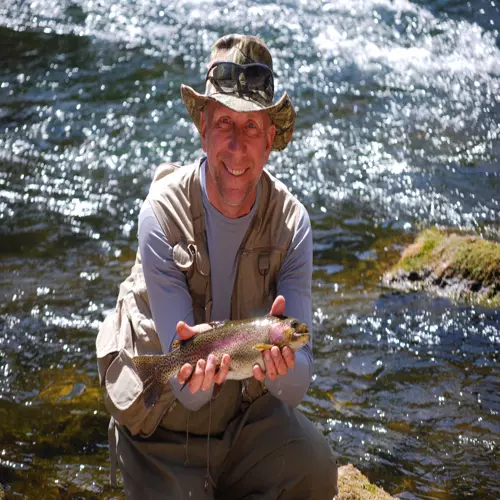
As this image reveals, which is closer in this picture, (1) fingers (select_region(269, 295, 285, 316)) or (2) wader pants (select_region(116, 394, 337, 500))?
(1) fingers (select_region(269, 295, 285, 316))

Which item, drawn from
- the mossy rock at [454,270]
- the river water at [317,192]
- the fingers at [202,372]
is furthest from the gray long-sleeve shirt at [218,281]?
the mossy rock at [454,270]

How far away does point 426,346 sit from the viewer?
705 centimetres

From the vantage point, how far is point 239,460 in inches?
161

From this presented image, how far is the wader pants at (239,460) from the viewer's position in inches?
154

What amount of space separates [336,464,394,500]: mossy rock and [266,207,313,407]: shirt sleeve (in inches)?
41.7

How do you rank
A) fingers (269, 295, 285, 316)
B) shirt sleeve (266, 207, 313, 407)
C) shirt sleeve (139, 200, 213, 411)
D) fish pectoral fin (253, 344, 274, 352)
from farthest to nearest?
shirt sleeve (266, 207, 313, 407), shirt sleeve (139, 200, 213, 411), fingers (269, 295, 285, 316), fish pectoral fin (253, 344, 274, 352)

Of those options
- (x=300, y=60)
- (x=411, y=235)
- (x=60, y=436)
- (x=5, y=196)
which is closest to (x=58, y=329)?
(x=60, y=436)

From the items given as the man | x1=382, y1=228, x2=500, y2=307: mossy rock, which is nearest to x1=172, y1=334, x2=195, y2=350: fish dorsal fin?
the man

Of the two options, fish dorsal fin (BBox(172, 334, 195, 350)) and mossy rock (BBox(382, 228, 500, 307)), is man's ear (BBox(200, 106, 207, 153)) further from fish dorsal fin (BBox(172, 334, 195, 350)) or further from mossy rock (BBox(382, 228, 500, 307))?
mossy rock (BBox(382, 228, 500, 307))

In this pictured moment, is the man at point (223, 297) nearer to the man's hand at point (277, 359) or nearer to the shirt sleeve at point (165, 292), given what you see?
the shirt sleeve at point (165, 292)

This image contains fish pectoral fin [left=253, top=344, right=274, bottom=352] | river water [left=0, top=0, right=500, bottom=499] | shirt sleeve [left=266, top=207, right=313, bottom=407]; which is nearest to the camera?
fish pectoral fin [left=253, top=344, right=274, bottom=352]

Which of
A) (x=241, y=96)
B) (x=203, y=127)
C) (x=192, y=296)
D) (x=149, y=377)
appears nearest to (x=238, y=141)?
(x=241, y=96)

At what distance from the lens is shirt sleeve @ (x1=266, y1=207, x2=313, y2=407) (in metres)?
3.82

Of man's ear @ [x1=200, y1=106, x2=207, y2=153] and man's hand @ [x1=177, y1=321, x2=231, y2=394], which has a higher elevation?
man's ear @ [x1=200, y1=106, x2=207, y2=153]
